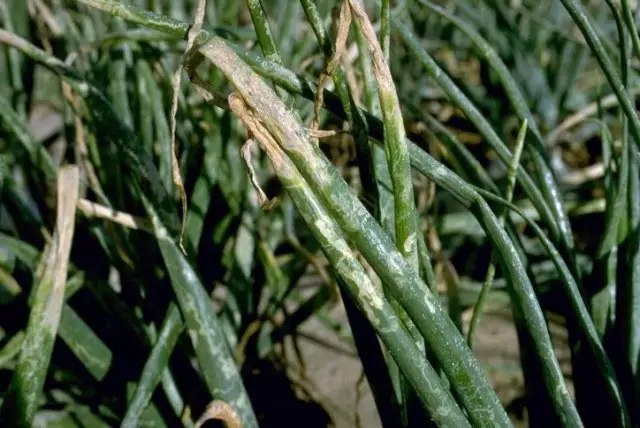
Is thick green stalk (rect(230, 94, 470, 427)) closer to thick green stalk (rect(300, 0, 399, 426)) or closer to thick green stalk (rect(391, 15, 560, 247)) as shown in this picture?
thick green stalk (rect(300, 0, 399, 426))

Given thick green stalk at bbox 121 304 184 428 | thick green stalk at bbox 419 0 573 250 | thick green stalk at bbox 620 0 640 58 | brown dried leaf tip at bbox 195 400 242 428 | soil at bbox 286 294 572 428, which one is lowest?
soil at bbox 286 294 572 428

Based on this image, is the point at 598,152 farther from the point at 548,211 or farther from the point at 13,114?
the point at 13,114

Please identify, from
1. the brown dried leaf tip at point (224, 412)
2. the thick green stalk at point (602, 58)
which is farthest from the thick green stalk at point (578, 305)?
the brown dried leaf tip at point (224, 412)

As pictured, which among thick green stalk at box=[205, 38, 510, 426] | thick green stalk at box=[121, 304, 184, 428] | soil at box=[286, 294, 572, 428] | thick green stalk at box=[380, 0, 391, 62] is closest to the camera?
thick green stalk at box=[205, 38, 510, 426]

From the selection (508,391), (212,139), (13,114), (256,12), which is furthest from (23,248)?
(508,391)

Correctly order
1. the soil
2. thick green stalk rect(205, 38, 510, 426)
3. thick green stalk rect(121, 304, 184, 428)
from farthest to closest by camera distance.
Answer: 1. the soil
2. thick green stalk rect(121, 304, 184, 428)
3. thick green stalk rect(205, 38, 510, 426)

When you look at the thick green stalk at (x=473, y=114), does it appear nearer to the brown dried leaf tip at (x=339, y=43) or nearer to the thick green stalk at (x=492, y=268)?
the thick green stalk at (x=492, y=268)

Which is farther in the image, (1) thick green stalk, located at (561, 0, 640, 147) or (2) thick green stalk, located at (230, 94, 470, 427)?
(1) thick green stalk, located at (561, 0, 640, 147)

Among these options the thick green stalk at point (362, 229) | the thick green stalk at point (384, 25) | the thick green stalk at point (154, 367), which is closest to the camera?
the thick green stalk at point (362, 229)

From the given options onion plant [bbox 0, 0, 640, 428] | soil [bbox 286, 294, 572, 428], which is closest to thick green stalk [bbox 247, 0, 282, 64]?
onion plant [bbox 0, 0, 640, 428]
